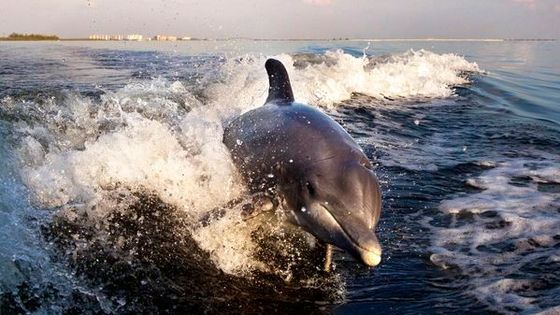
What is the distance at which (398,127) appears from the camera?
12.0 m

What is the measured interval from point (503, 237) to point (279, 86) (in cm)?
313

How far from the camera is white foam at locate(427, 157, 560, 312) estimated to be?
419cm

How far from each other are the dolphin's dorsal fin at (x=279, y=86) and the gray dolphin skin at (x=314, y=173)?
110 mm

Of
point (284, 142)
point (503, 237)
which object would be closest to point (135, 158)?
point (284, 142)

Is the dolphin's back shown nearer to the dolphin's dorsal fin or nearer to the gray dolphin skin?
the gray dolphin skin

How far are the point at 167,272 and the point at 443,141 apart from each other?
760 cm

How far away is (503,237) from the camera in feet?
17.7

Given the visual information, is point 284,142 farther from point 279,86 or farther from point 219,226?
point 279,86

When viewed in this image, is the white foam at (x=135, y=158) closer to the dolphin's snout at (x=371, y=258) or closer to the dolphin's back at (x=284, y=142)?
the dolphin's back at (x=284, y=142)

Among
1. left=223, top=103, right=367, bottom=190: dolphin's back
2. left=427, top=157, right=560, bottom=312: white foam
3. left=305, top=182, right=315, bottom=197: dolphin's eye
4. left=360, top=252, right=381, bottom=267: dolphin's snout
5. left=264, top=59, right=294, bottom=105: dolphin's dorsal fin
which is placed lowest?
left=427, top=157, right=560, bottom=312: white foam

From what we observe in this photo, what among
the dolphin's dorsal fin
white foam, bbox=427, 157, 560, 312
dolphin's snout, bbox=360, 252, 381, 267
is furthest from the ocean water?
the dolphin's dorsal fin

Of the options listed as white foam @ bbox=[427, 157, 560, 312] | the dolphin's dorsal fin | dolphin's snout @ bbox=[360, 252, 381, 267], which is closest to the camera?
dolphin's snout @ bbox=[360, 252, 381, 267]

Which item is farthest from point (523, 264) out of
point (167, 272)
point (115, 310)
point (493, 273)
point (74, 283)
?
point (74, 283)

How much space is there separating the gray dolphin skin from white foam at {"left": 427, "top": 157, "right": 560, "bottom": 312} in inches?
47.7
